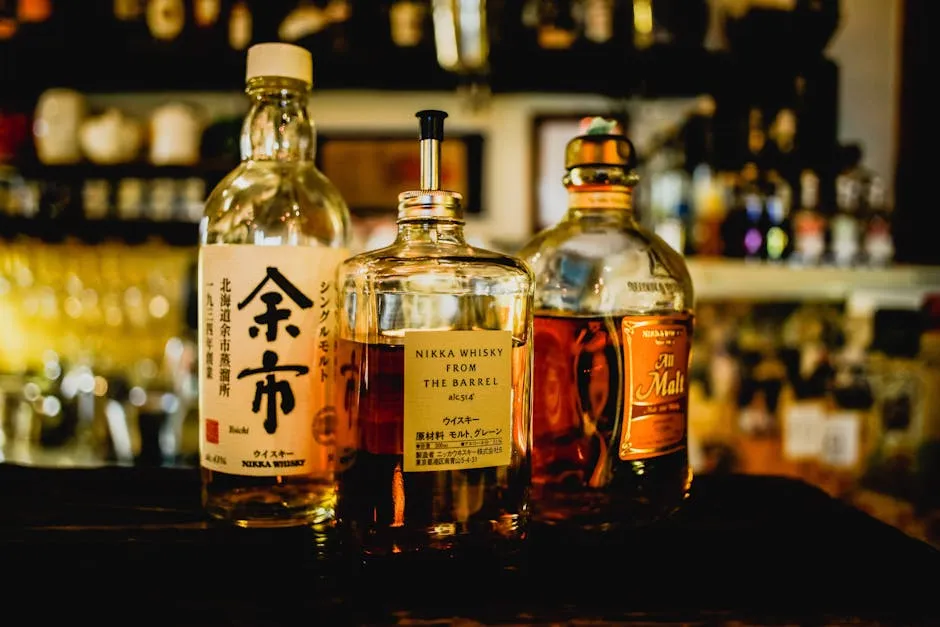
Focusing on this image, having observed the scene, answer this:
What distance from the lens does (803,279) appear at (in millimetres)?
1891

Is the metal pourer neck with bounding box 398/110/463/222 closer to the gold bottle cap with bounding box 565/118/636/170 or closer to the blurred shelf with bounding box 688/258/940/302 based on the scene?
the gold bottle cap with bounding box 565/118/636/170

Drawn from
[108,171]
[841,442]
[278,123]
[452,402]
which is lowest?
[841,442]

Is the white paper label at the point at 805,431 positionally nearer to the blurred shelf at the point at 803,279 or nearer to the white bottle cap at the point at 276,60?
the blurred shelf at the point at 803,279

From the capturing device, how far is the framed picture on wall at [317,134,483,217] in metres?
2.24

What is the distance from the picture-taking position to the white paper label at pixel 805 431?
191 cm

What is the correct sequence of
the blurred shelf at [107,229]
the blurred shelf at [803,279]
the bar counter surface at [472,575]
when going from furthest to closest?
the blurred shelf at [107,229] < the blurred shelf at [803,279] < the bar counter surface at [472,575]

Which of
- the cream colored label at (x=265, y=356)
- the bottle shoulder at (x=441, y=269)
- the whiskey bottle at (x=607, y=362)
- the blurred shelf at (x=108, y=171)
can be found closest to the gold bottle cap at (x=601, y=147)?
the whiskey bottle at (x=607, y=362)

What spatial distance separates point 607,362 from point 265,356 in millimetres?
279

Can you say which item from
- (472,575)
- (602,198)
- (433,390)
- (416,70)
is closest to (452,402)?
(433,390)

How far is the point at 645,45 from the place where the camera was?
6.14 ft

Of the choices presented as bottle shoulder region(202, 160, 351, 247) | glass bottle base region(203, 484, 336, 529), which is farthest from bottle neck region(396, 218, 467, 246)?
glass bottle base region(203, 484, 336, 529)

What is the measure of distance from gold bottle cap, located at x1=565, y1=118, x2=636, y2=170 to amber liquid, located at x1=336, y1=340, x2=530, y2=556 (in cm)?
19

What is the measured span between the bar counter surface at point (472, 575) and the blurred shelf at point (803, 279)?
50.0 inches

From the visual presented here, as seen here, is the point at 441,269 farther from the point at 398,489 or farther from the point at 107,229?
the point at 107,229
